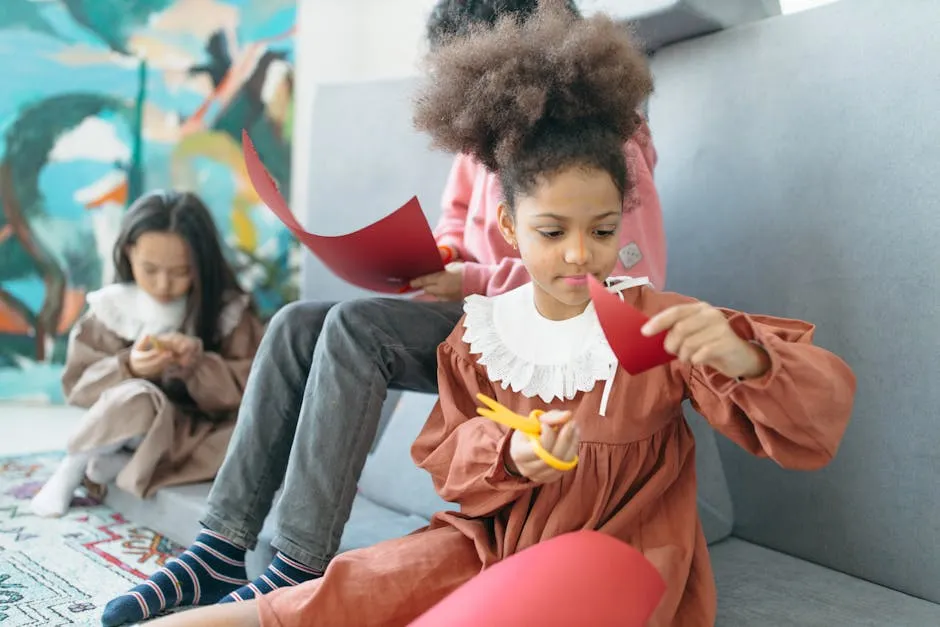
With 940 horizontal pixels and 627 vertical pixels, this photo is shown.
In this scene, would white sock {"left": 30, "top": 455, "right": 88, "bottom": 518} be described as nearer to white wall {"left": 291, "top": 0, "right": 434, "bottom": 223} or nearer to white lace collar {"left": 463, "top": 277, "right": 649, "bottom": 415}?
white lace collar {"left": 463, "top": 277, "right": 649, "bottom": 415}

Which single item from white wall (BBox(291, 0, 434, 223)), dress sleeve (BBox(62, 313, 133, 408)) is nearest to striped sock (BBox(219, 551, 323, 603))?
dress sleeve (BBox(62, 313, 133, 408))

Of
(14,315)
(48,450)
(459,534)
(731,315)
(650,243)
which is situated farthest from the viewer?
(14,315)

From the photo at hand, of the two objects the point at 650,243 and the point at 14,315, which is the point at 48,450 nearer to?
the point at 14,315

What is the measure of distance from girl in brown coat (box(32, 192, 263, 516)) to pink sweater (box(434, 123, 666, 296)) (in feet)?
1.97

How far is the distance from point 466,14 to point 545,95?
0.34 m

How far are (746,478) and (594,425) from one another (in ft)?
1.60

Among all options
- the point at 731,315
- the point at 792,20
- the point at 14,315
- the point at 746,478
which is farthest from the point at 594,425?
the point at 14,315

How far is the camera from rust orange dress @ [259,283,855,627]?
816 mm

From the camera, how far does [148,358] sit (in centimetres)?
151

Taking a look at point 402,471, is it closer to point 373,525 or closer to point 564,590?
point 373,525

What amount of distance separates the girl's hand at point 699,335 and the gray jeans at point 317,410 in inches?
15.9

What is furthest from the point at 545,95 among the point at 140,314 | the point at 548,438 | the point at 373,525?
the point at 140,314

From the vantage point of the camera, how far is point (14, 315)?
2406 millimetres

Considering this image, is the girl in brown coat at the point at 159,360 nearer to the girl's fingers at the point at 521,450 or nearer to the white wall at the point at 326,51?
the girl's fingers at the point at 521,450
